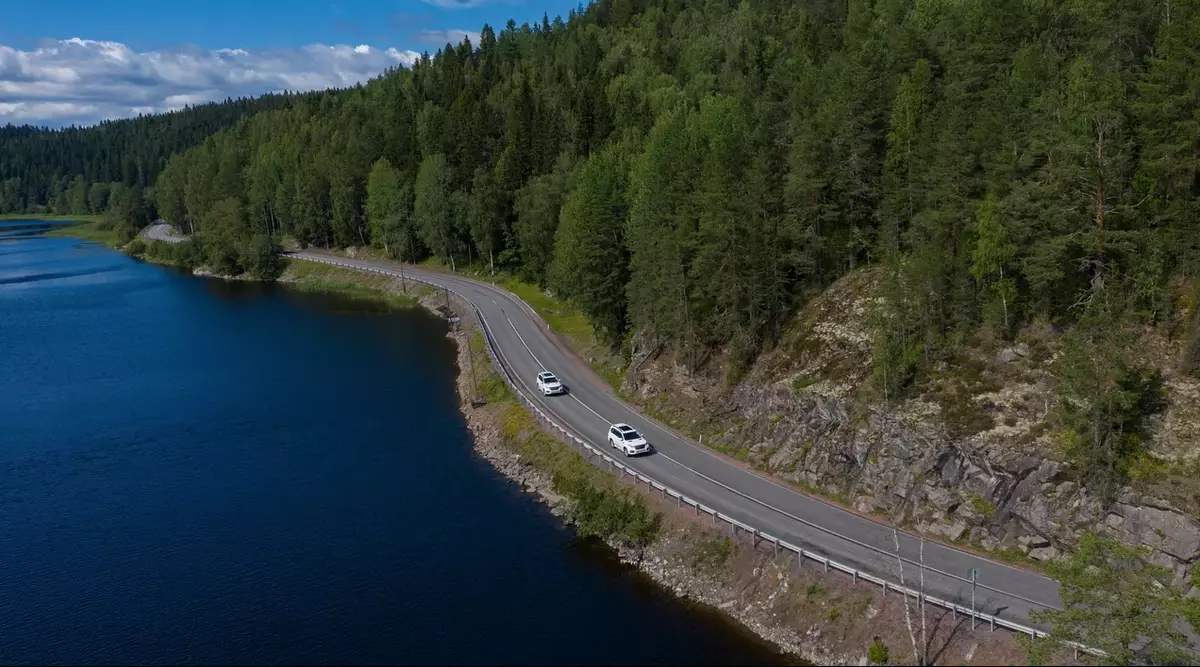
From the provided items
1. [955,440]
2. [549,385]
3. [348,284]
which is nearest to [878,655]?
[955,440]

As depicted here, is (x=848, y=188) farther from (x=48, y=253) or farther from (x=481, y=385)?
(x=48, y=253)

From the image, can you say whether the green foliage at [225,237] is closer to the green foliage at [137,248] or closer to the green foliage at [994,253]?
the green foliage at [137,248]

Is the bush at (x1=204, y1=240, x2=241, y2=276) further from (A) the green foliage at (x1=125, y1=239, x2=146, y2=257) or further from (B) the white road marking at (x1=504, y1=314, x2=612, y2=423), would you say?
(B) the white road marking at (x1=504, y1=314, x2=612, y2=423)

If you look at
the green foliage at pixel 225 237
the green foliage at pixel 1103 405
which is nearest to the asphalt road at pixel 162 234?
the green foliage at pixel 225 237

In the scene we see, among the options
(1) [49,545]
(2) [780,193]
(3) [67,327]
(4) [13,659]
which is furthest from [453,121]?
(4) [13,659]

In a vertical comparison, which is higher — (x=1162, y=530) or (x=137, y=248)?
(x=1162, y=530)

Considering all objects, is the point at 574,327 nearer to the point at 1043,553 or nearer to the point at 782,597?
the point at 782,597

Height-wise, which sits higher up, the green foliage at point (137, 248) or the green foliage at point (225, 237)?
the green foliage at point (225, 237)
